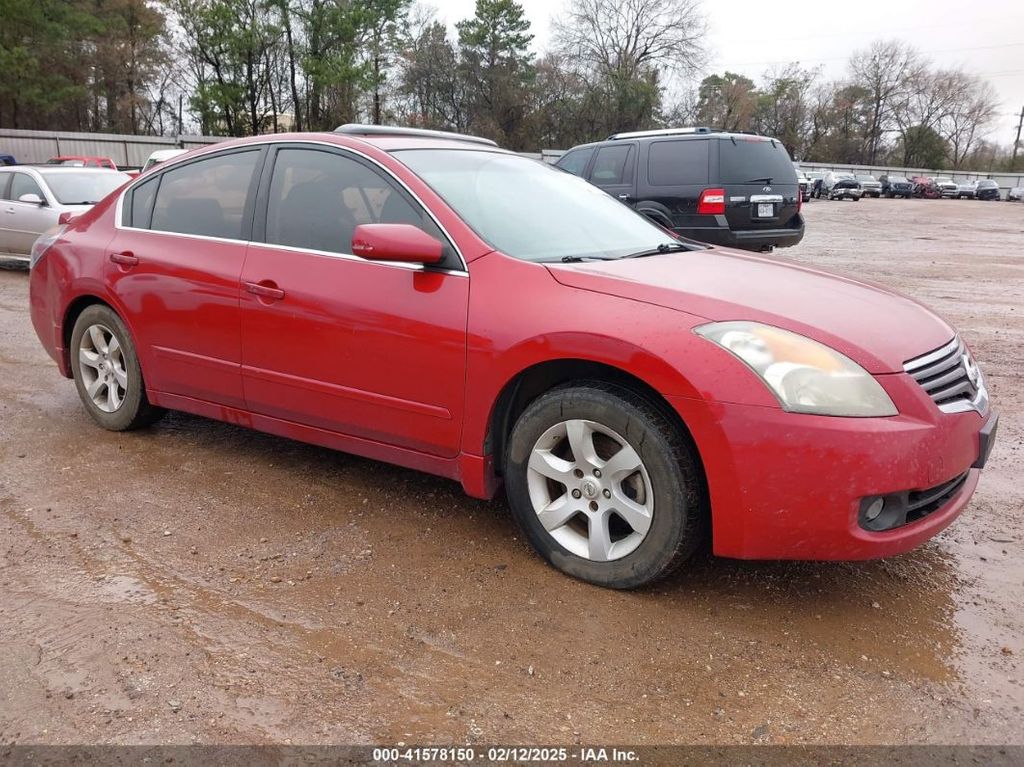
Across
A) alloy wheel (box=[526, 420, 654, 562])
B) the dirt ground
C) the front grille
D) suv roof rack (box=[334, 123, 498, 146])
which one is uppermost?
suv roof rack (box=[334, 123, 498, 146])

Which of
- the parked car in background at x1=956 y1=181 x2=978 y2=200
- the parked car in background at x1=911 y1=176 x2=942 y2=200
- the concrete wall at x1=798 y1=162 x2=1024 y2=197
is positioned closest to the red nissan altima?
the parked car in background at x1=911 y1=176 x2=942 y2=200

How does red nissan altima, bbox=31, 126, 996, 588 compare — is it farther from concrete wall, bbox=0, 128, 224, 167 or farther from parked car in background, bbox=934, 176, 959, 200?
parked car in background, bbox=934, 176, 959, 200

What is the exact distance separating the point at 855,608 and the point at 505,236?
1.91m

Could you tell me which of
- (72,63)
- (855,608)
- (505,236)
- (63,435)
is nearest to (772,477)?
(855,608)

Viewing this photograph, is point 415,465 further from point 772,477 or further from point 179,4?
point 179,4

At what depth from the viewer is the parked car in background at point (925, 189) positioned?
55.7m

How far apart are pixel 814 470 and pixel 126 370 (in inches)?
140

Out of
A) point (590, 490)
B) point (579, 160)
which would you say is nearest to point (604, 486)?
point (590, 490)

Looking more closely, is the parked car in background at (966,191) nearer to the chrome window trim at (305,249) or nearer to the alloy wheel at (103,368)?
the chrome window trim at (305,249)

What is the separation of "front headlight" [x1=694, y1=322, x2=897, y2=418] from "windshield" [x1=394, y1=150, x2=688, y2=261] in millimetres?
920

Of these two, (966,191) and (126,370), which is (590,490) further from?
(966,191)

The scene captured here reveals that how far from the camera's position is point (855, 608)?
2830 mm

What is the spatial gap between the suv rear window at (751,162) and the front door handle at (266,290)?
7425 millimetres

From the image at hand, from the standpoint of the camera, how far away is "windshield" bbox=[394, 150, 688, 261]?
3.32 meters
